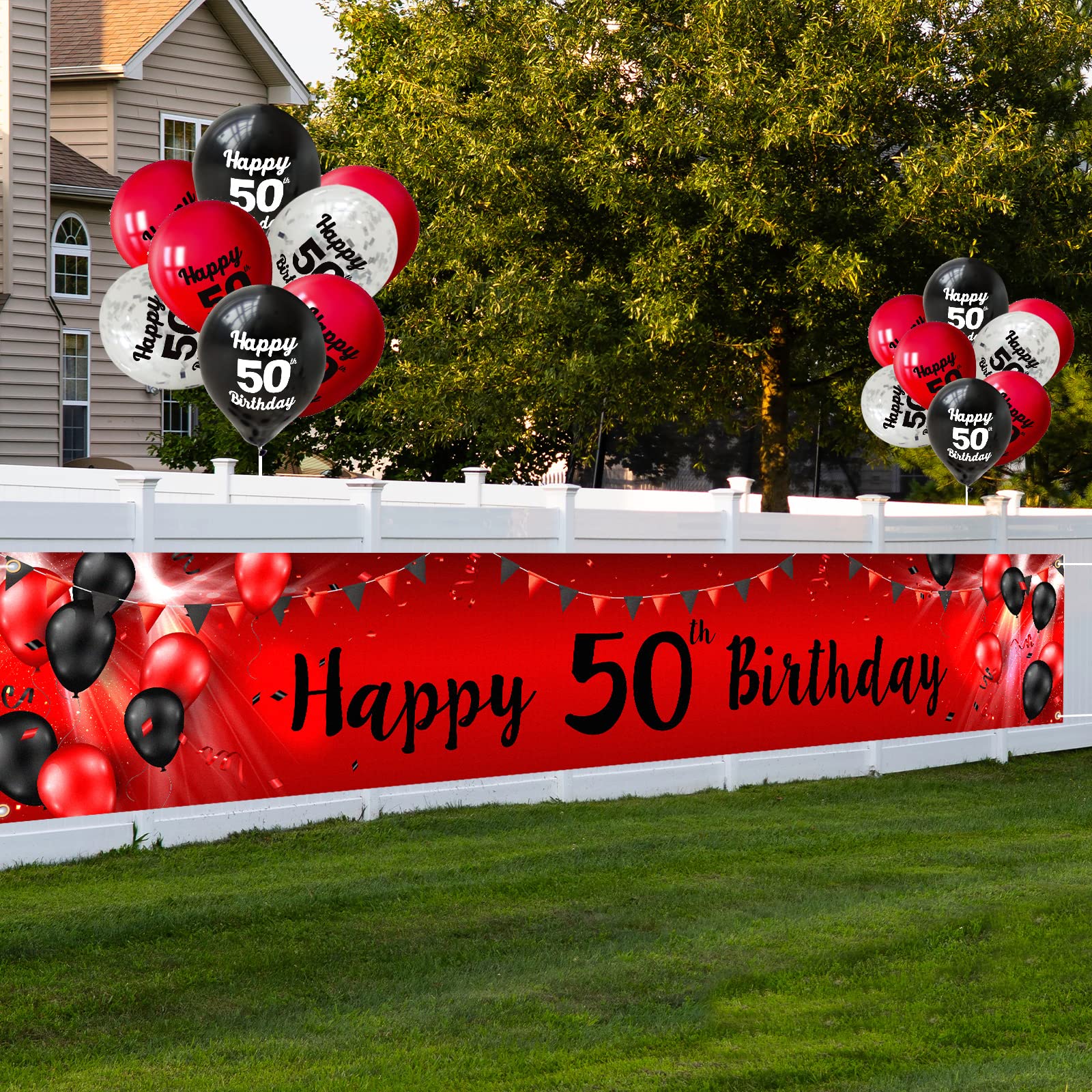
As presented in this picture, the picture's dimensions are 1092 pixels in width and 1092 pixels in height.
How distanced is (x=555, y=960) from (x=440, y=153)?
34.5 ft

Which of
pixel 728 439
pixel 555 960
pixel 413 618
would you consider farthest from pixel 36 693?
pixel 728 439

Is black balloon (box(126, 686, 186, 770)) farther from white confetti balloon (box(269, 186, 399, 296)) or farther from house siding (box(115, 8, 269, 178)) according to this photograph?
house siding (box(115, 8, 269, 178))

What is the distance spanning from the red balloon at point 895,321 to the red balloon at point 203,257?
6.07 metres

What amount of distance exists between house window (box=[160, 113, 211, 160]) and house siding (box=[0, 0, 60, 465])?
4268 millimetres

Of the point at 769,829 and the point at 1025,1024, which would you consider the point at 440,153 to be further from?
the point at 1025,1024

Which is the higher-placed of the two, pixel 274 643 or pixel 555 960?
pixel 274 643

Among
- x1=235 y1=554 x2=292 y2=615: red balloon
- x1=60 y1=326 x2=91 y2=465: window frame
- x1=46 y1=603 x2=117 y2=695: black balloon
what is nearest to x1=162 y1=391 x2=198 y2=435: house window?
x1=60 y1=326 x2=91 y2=465: window frame

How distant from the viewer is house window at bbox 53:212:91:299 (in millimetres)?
19562

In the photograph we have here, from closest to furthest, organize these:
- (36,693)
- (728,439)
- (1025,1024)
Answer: (1025,1024) < (36,693) < (728,439)

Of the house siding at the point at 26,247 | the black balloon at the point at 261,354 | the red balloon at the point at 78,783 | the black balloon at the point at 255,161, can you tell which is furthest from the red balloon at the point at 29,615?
the house siding at the point at 26,247

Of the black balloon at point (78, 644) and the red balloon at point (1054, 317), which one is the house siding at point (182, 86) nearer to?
the red balloon at point (1054, 317)

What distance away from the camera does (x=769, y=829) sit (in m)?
8.26

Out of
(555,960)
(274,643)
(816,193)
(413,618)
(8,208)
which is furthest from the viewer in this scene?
(8,208)

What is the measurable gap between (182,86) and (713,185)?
1088cm
